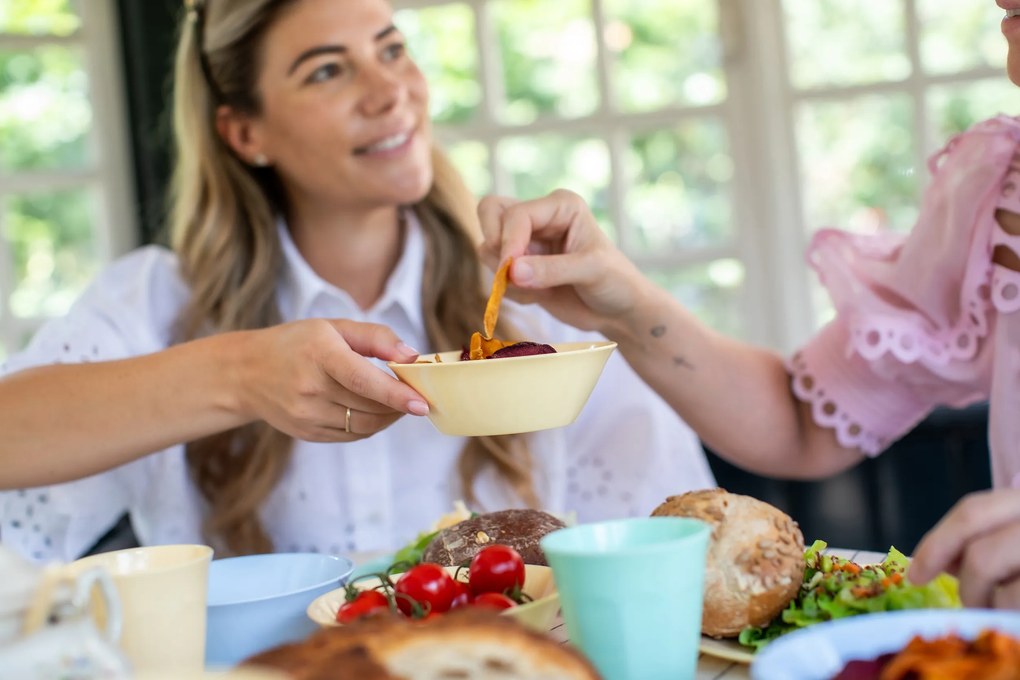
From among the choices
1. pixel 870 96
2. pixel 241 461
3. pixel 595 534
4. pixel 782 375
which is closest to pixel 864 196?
pixel 870 96

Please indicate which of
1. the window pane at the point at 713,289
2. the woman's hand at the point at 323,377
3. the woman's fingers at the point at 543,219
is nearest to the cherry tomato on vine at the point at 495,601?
the woman's hand at the point at 323,377

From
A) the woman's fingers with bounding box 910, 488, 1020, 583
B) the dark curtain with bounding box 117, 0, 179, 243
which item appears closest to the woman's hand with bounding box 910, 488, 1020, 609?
the woman's fingers with bounding box 910, 488, 1020, 583

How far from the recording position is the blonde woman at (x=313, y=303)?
6.28 ft

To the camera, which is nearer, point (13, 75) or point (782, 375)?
point (782, 375)

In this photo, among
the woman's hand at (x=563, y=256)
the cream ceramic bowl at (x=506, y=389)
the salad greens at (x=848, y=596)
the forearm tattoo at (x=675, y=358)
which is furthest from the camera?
the forearm tattoo at (x=675, y=358)

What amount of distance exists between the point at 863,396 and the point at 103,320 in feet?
4.26

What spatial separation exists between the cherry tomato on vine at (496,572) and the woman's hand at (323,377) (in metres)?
0.22

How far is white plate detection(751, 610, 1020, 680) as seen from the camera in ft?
2.20

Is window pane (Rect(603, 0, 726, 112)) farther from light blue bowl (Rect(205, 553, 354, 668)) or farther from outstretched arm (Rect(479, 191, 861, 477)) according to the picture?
light blue bowl (Rect(205, 553, 354, 668))

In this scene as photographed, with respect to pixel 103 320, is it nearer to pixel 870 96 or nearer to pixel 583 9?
pixel 583 9

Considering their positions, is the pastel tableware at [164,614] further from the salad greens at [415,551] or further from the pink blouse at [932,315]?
the pink blouse at [932,315]

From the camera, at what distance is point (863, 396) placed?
5.18 ft

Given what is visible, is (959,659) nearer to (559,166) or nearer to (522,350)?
(522,350)

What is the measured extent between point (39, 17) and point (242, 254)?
169cm
